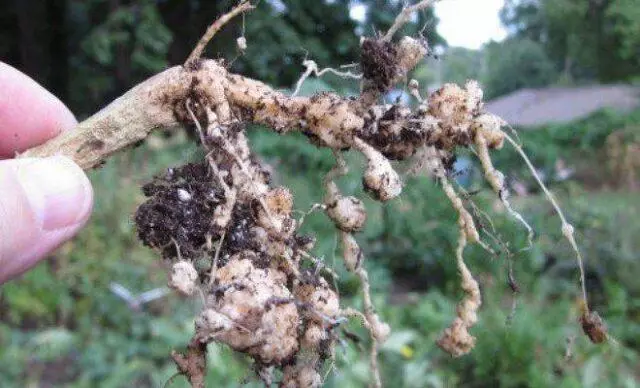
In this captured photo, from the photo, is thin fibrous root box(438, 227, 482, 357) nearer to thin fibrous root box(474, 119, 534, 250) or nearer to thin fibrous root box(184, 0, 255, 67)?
thin fibrous root box(474, 119, 534, 250)

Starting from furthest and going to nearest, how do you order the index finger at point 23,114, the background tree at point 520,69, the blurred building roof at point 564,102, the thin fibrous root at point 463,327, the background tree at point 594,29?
the background tree at point 520,69
the blurred building roof at point 564,102
the background tree at point 594,29
the index finger at point 23,114
the thin fibrous root at point 463,327

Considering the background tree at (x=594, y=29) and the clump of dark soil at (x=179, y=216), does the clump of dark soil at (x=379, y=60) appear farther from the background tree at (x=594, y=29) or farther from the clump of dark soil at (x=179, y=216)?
the background tree at (x=594, y=29)

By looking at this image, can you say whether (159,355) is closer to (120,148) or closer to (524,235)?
(120,148)

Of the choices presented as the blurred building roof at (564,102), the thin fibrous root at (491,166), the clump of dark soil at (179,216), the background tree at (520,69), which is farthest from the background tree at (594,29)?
the clump of dark soil at (179,216)

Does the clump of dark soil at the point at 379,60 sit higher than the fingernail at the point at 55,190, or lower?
higher

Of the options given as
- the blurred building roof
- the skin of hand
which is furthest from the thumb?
the blurred building roof

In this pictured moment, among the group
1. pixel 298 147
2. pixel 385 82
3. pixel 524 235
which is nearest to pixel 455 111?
pixel 385 82
